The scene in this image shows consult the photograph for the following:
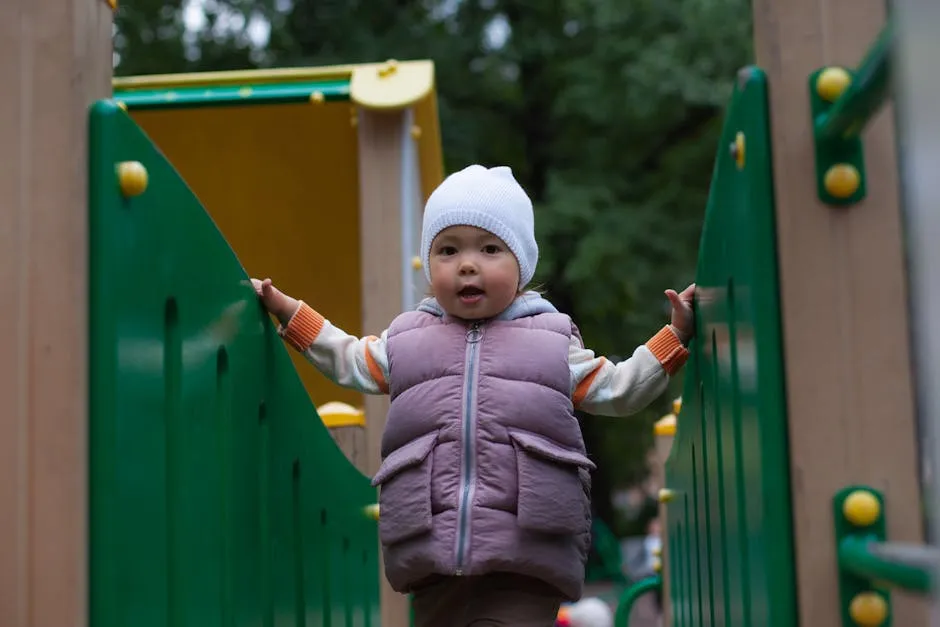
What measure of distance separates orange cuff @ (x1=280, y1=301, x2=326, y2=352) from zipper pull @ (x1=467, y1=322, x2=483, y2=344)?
A: 0.30m

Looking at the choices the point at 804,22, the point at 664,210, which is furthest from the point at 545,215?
the point at 804,22

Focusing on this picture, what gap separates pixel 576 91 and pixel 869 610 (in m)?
9.34

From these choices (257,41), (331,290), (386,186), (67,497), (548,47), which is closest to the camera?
(67,497)

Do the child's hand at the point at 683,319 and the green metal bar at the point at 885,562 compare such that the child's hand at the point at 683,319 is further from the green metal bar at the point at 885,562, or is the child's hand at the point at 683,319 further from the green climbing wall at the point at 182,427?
the green metal bar at the point at 885,562

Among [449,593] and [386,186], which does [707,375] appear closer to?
→ [449,593]

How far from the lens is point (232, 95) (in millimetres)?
4430

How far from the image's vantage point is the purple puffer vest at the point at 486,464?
7.41ft

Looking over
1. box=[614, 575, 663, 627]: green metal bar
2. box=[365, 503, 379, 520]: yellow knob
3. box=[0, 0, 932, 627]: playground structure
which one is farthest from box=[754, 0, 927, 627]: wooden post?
box=[614, 575, 663, 627]: green metal bar

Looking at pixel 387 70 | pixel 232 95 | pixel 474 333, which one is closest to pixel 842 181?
pixel 474 333

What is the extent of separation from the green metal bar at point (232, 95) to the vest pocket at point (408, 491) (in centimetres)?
214

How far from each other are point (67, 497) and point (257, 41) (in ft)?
32.3

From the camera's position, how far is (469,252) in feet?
8.07

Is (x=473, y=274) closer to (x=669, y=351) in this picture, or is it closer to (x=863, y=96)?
(x=669, y=351)

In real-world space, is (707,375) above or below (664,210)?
below
